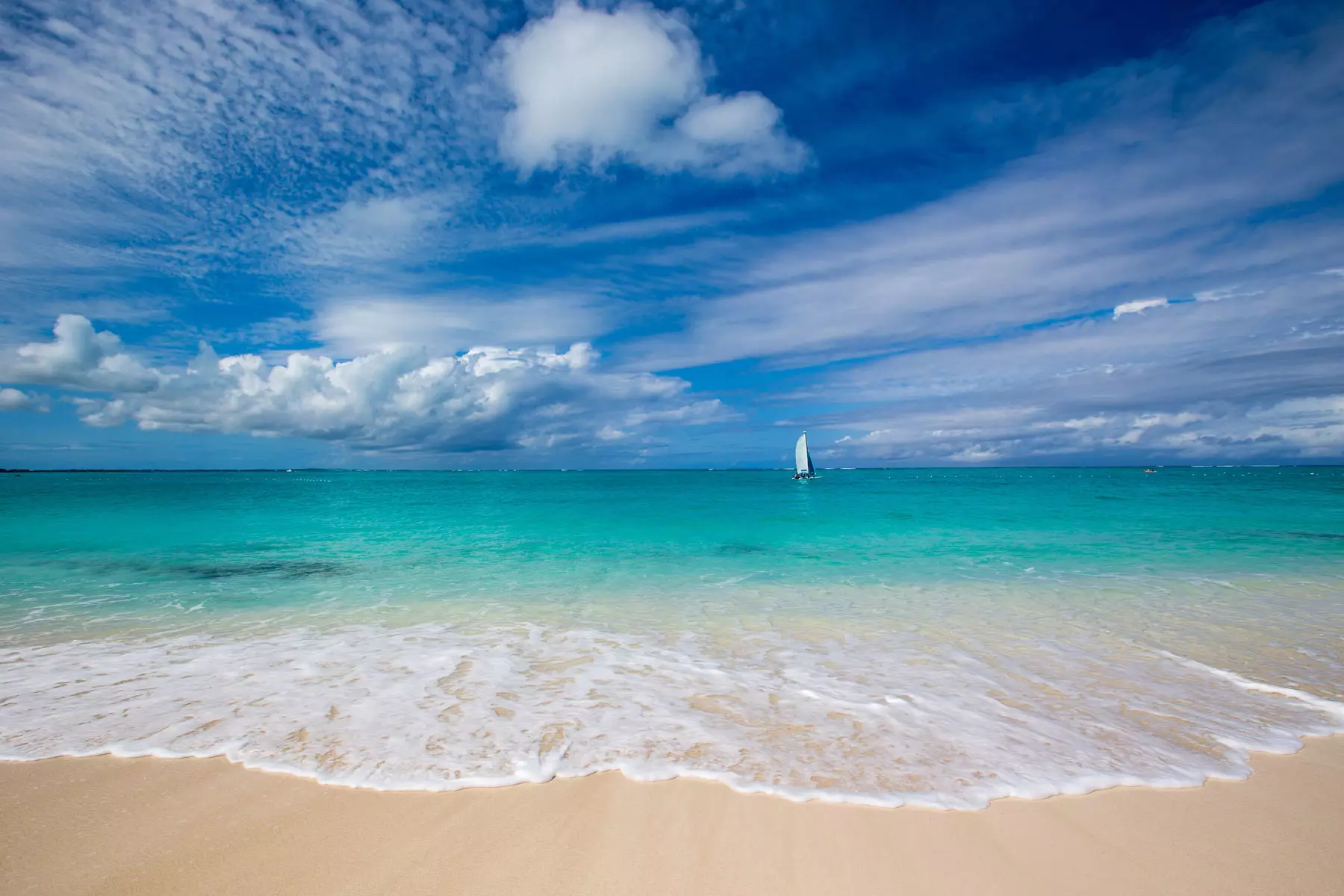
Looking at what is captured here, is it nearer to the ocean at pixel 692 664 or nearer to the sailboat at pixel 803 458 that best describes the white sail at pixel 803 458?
the sailboat at pixel 803 458

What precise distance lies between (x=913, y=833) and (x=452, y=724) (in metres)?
4.05

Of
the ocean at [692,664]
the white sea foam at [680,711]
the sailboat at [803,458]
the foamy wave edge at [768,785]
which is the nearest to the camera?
the foamy wave edge at [768,785]

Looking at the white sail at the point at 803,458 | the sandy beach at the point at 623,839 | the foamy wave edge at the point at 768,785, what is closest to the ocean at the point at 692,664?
the foamy wave edge at the point at 768,785

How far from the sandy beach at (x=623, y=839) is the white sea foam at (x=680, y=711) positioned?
0.26 m

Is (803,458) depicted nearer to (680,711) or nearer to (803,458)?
(803,458)

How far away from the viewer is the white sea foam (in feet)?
15.4

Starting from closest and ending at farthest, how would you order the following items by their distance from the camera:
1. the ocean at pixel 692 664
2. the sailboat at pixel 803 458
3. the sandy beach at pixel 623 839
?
the sandy beach at pixel 623 839 < the ocean at pixel 692 664 < the sailboat at pixel 803 458

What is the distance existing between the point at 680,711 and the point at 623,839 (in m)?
2.16

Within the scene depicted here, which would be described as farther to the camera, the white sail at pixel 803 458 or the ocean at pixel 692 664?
the white sail at pixel 803 458

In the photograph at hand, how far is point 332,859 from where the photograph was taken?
3.60 metres

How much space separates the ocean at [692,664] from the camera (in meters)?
4.90

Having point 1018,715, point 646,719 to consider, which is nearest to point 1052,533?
point 1018,715

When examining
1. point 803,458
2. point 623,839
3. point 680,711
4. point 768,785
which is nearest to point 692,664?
point 680,711

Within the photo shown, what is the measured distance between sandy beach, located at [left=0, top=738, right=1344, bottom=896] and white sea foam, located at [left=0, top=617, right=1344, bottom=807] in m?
0.26
